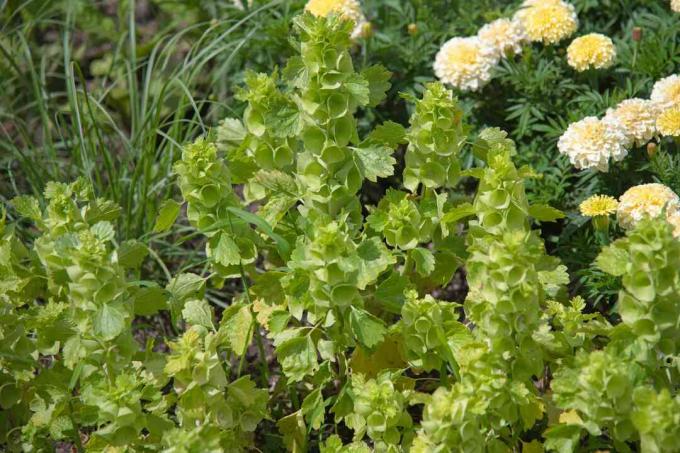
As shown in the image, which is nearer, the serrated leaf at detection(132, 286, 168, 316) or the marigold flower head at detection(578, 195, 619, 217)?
the serrated leaf at detection(132, 286, 168, 316)

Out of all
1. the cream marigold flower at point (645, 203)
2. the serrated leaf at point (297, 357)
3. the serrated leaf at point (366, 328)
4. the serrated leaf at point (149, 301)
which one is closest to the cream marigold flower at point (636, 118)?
the cream marigold flower at point (645, 203)

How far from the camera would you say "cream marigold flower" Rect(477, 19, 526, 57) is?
3.19 metres

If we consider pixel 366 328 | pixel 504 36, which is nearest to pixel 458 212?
pixel 366 328

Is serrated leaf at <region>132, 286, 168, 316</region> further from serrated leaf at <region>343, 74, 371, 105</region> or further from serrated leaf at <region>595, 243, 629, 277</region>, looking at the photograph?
serrated leaf at <region>595, 243, 629, 277</region>

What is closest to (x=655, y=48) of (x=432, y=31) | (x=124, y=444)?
(x=432, y=31)

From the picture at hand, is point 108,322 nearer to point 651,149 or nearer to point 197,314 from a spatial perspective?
point 197,314

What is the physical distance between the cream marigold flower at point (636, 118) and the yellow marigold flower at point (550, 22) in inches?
17.7

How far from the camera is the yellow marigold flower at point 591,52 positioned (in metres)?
3.03

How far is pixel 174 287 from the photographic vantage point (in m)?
2.47

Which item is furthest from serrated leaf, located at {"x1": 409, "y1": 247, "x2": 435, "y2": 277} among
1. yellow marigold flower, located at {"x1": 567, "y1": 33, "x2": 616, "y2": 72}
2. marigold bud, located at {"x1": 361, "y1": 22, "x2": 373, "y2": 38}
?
marigold bud, located at {"x1": 361, "y1": 22, "x2": 373, "y2": 38}

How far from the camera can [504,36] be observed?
10.5 feet

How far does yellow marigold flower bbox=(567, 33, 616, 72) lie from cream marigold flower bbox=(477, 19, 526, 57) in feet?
0.68

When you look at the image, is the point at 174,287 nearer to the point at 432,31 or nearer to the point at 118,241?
the point at 118,241

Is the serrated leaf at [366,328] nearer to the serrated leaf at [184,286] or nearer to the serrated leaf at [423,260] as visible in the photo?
the serrated leaf at [423,260]
